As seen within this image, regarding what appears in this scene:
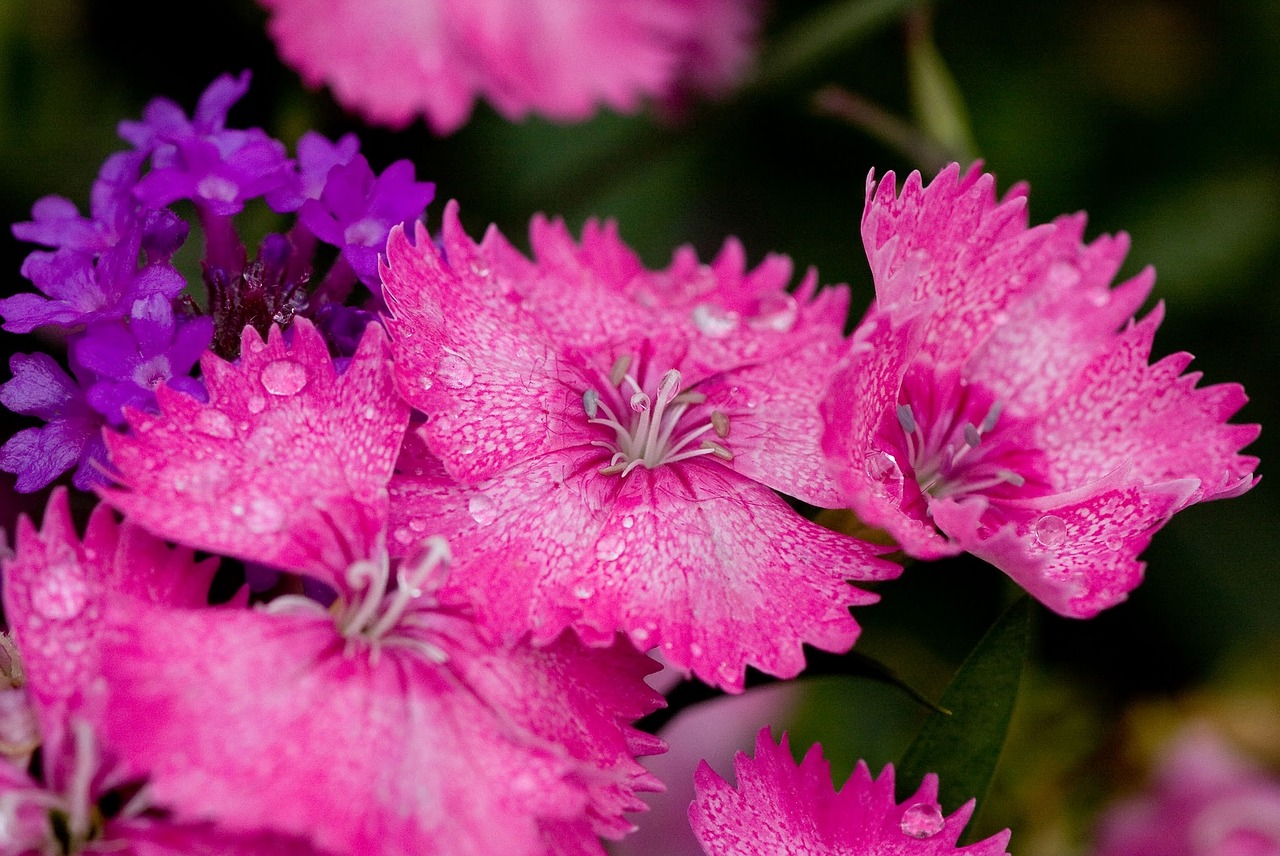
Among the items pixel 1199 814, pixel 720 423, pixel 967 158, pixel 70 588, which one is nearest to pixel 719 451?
pixel 720 423

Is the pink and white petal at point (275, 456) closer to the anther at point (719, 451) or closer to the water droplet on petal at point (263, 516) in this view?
the water droplet on petal at point (263, 516)

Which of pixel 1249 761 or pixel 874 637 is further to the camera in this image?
pixel 874 637

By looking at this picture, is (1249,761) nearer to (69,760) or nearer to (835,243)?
(835,243)

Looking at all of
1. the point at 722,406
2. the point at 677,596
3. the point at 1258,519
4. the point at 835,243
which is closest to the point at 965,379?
the point at 722,406

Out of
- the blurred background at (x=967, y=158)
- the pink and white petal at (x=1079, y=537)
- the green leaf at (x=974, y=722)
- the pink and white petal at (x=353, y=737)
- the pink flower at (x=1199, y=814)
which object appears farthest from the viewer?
the blurred background at (x=967, y=158)

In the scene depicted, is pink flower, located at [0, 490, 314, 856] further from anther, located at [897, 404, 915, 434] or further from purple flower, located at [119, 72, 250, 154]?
anther, located at [897, 404, 915, 434]

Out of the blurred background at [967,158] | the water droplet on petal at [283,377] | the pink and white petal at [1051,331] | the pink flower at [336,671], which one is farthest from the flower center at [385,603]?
the blurred background at [967,158]

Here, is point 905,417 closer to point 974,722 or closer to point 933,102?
point 974,722
